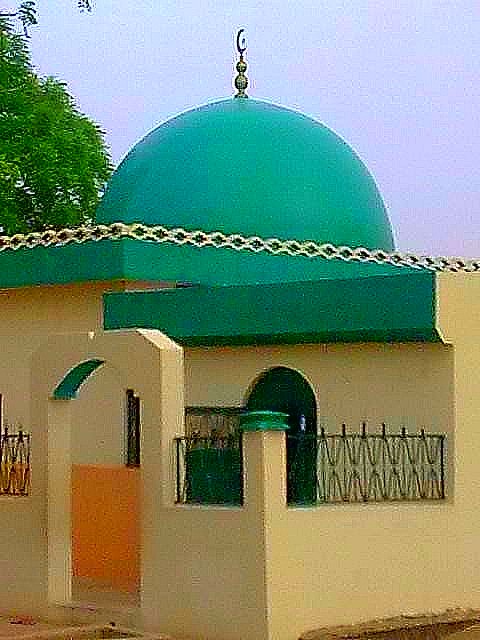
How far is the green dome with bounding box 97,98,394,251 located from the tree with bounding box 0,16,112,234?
5865mm

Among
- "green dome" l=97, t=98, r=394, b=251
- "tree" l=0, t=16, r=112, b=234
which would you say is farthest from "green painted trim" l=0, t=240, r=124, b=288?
"tree" l=0, t=16, r=112, b=234

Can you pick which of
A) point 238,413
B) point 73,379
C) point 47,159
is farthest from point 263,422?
point 47,159

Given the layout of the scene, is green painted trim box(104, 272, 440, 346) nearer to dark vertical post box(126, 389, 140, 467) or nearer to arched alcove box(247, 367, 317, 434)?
arched alcove box(247, 367, 317, 434)

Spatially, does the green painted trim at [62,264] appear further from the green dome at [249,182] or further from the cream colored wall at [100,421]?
the green dome at [249,182]

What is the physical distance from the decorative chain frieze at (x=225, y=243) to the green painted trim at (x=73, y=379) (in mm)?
2193

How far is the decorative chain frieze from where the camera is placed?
12.8m

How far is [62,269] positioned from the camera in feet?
42.6

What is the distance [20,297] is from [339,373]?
13.0 ft

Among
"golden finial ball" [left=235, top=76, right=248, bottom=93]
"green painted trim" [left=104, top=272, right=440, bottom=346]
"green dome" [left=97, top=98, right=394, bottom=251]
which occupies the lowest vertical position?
"green painted trim" [left=104, top=272, right=440, bottom=346]

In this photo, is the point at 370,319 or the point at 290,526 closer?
the point at 290,526

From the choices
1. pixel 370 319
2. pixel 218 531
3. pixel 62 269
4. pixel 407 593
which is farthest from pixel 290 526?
pixel 62 269

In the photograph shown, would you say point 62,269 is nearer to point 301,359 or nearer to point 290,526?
point 301,359

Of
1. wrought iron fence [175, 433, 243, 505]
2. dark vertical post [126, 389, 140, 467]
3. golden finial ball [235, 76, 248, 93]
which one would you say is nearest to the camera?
wrought iron fence [175, 433, 243, 505]

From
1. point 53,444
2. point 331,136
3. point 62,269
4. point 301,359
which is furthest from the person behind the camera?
point 331,136
